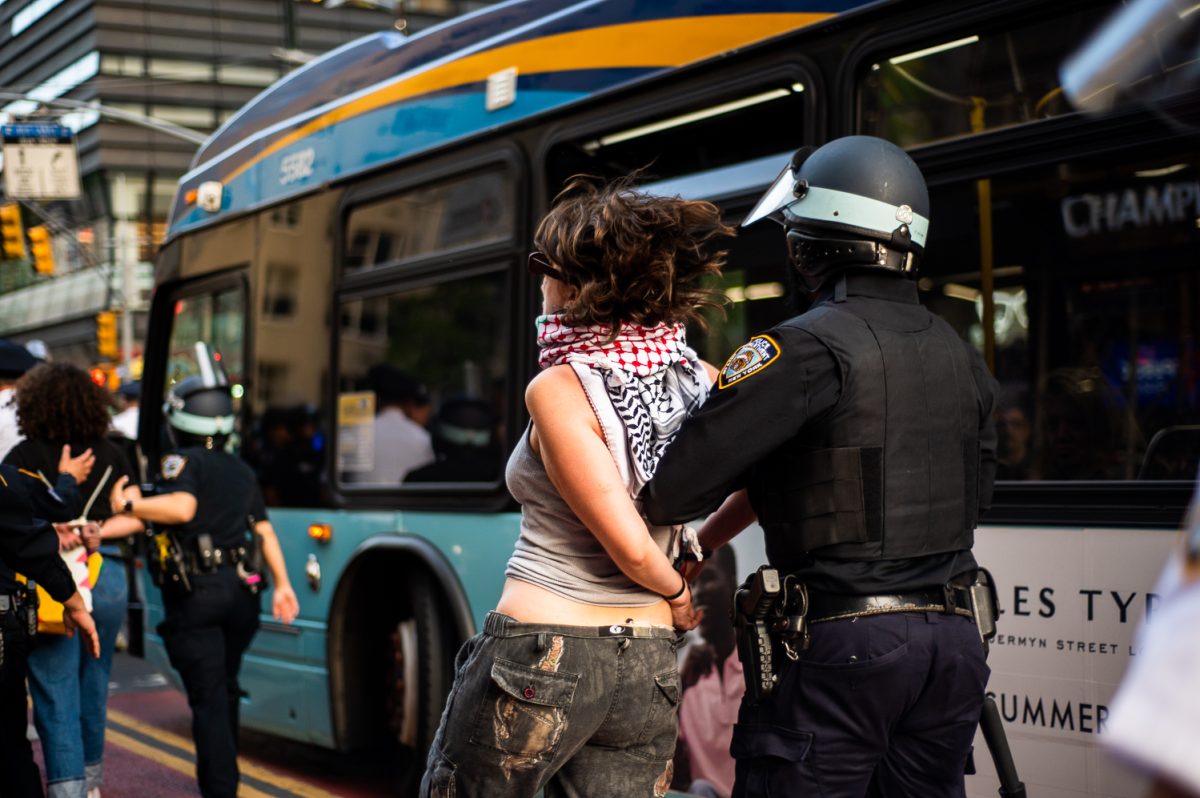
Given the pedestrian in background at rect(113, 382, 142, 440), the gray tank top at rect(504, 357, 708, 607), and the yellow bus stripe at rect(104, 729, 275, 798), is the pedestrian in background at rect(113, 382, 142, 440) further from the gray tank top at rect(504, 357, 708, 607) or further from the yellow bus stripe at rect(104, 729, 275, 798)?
the gray tank top at rect(504, 357, 708, 607)

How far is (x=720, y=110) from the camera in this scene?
4387 millimetres

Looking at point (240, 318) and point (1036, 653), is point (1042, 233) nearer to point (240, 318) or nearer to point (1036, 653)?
point (1036, 653)

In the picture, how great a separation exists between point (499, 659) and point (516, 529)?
109 inches

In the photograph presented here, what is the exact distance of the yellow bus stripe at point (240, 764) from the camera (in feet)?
20.3

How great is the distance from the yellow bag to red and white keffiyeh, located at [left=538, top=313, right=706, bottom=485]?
2.86 m

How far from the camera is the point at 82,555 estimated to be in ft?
16.7

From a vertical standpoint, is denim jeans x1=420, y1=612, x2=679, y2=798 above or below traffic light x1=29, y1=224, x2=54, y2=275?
below

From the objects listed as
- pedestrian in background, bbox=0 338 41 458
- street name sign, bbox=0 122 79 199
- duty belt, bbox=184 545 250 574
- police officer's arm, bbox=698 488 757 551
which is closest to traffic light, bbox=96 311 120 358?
street name sign, bbox=0 122 79 199

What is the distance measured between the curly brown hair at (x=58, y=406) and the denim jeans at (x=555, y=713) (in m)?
3.14

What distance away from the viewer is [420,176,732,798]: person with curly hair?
91.4 inches

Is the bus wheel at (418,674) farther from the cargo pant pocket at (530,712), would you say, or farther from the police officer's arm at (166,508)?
the cargo pant pocket at (530,712)

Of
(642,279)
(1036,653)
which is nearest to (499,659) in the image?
(642,279)

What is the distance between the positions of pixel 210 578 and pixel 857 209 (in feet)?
11.0

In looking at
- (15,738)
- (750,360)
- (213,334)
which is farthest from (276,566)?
(750,360)
